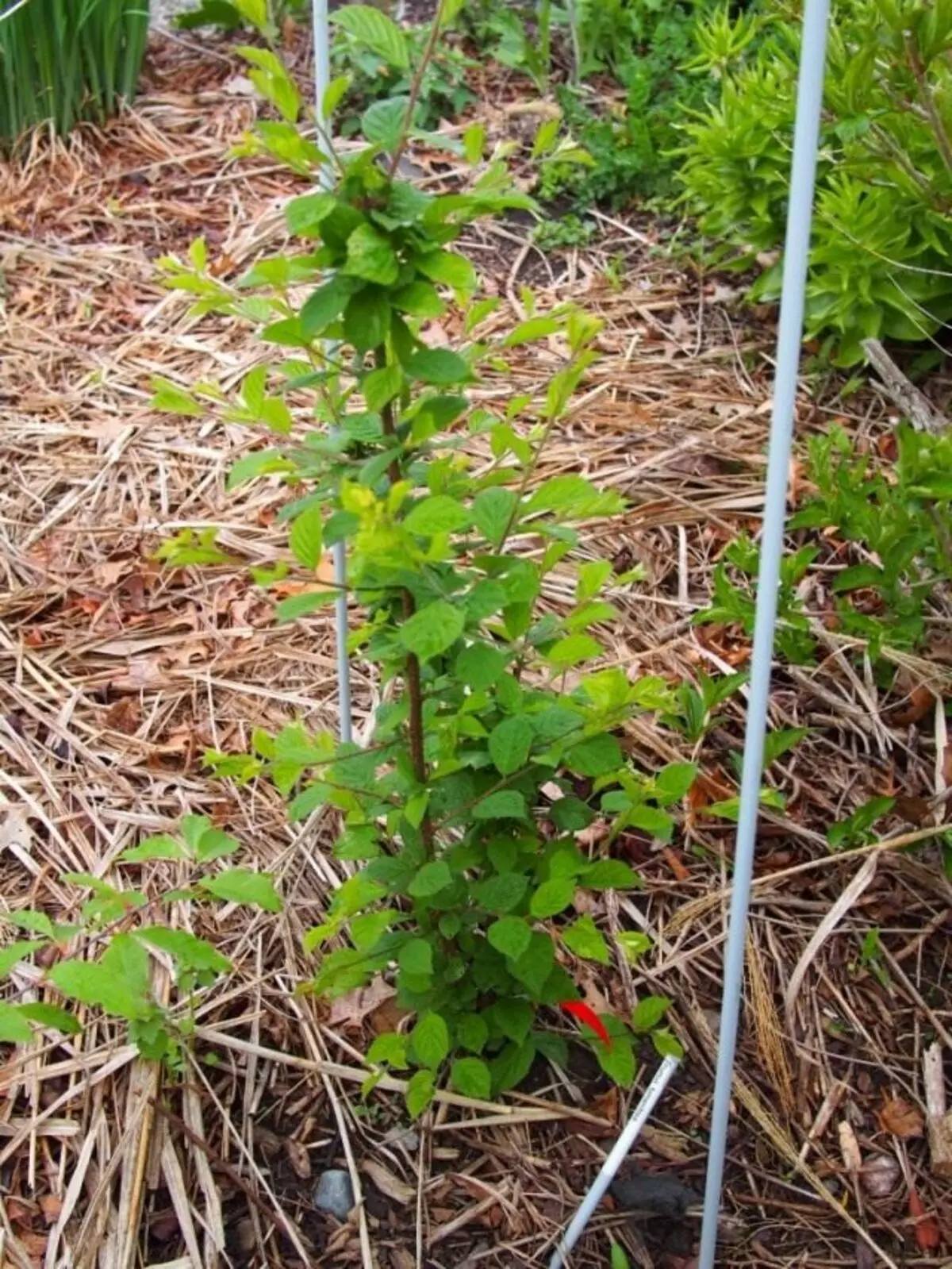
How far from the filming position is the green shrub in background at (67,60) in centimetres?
287

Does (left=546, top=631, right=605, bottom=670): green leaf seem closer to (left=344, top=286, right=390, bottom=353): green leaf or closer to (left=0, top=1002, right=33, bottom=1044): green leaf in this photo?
(left=344, top=286, right=390, bottom=353): green leaf

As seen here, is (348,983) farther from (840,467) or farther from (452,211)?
(840,467)

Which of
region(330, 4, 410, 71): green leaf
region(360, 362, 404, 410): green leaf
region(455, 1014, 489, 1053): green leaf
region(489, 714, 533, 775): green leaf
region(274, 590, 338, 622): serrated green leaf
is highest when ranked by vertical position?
region(330, 4, 410, 71): green leaf

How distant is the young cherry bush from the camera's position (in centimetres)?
105

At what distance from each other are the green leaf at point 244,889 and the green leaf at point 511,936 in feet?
0.69

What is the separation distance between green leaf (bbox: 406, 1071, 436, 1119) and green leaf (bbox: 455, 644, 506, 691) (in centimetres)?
Result: 46

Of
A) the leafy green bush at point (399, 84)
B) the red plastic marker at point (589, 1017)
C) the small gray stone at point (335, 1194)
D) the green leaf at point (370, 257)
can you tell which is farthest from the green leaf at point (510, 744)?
the leafy green bush at point (399, 84)

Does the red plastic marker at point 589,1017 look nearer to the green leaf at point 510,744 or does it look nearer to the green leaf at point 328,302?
the green leaf at point 510,744

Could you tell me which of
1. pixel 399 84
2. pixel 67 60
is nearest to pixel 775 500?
pixel 399 84

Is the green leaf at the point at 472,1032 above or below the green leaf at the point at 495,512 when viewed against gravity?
below

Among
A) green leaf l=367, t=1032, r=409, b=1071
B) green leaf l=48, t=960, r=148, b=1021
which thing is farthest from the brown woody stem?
green leaf l=48, t=960, r=148, b=1021

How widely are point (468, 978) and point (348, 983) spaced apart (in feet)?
0.44

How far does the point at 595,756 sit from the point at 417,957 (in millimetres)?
259

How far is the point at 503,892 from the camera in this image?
130cm
